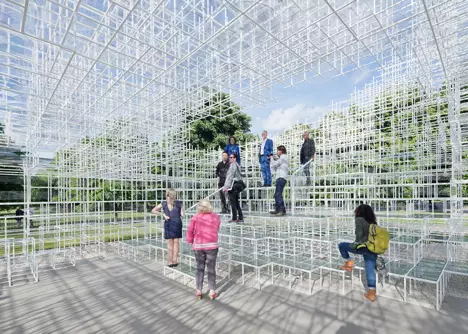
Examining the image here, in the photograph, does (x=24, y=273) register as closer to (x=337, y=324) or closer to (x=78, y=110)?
(x=78, y=110)

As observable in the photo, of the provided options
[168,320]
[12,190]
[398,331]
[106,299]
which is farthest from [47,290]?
[12,190]

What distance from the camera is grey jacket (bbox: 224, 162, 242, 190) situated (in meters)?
6.81

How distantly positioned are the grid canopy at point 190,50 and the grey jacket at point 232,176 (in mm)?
2392

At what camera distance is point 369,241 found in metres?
4.63

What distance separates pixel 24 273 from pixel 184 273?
14.1 feet

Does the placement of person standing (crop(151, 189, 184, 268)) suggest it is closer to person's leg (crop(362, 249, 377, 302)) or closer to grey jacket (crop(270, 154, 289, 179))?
grey jacket (crop(270, 154, 289, 179))

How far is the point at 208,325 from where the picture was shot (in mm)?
3914

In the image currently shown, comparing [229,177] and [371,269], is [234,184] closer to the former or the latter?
[229,177]

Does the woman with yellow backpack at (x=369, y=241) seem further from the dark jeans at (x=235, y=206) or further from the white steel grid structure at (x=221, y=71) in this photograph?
the dark jeans at (x=235, y=206)

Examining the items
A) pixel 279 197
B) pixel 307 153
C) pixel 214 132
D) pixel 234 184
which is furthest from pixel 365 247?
pixel 214 132

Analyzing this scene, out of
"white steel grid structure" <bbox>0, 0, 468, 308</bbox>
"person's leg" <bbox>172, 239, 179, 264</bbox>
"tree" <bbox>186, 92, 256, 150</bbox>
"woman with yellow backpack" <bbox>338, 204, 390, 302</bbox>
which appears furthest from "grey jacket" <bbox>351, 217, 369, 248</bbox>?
"tree" <bbox>186, 92, 256, 150</bbox>

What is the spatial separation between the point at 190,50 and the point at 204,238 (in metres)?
4.76

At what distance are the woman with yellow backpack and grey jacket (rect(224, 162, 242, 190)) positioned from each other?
299 centimetres

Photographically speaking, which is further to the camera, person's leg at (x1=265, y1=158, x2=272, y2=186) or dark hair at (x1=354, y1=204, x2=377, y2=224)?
person's leg at (x1=265, y1=158, x2=272, y2=186)
